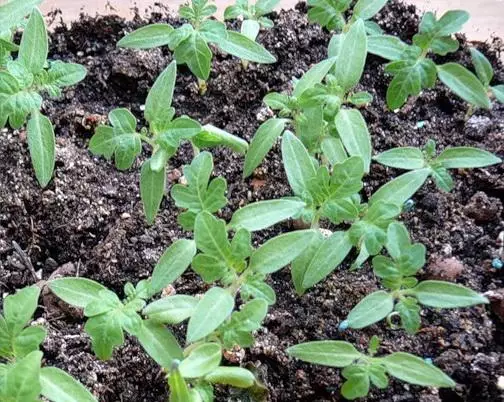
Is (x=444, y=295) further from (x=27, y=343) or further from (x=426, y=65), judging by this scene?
(x=27, y=343)

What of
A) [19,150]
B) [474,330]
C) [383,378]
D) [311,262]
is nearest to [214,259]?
[311,262]

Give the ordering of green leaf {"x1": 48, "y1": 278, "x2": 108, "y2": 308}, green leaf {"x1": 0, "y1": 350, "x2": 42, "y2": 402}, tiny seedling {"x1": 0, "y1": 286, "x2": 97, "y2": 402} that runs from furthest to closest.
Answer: green leaf {"x1": 48, "y1": 278, "x2": 108, "y2": 308}, tiny seedling {"x1": 0, "y1": 286, "x2": 97, "y2": 402}, green leaf {"x1": 0, "y1": 350, "x2": 42, "y2": 402}

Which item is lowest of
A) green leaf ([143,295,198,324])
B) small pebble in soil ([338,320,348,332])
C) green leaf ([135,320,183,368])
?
small pebble in soil ([338,320,348,332])

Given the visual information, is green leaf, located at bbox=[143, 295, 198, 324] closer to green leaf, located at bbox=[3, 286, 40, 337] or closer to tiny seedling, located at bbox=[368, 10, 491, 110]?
green leaf, located at bbox=[3, 286, 40, 337]

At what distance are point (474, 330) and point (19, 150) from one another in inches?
31.7

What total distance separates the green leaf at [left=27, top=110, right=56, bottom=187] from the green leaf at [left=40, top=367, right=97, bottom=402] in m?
0.33

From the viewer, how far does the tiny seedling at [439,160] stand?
110 cm

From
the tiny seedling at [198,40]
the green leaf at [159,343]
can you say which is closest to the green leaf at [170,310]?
the green leaf at [159,343]

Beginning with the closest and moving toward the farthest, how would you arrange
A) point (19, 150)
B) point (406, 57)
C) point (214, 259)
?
point (214, 259) → point (406, 57) → point (19, 150)

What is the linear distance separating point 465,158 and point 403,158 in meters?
0.09

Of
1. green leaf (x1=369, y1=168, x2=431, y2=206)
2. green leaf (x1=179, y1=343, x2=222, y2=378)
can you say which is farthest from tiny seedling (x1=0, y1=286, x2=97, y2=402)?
green leaf (x1=369, y1=168, x2=431, y2=206)

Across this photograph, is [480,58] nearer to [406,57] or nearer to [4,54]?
[406,57]

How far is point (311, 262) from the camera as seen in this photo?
984 millimetres

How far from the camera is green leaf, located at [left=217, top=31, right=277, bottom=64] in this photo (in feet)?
3.89
